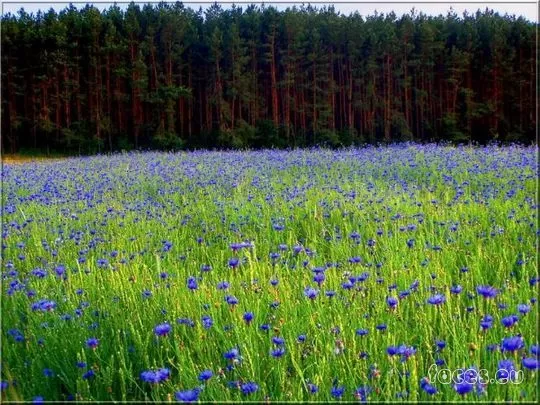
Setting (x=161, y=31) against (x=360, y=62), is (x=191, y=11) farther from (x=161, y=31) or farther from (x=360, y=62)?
(x=360, y=62)

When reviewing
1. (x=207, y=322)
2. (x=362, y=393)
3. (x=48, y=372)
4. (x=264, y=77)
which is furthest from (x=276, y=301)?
(x=264, y=77)

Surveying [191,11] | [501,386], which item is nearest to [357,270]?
[501,386]

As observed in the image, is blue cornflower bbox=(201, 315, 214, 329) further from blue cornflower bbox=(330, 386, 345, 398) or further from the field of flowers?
blue cornflower bbox=(330, 386, 345, 398)

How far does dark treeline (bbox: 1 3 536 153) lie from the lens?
30797 mm

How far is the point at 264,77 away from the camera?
1291 inches

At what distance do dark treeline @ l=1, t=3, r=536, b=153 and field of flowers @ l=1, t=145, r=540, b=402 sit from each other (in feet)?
81.1

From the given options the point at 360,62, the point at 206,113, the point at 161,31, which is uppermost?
the point at 161,31

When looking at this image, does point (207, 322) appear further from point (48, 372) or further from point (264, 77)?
point (264, 77)

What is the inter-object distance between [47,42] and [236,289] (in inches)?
1344

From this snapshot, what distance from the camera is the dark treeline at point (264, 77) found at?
30.8 m

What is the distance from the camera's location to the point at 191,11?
34.1 m

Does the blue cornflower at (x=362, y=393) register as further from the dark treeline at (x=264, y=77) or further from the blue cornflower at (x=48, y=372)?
the dark treeline at (x=264, y=77)

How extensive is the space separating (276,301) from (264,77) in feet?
102

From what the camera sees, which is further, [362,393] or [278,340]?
[278,340]
